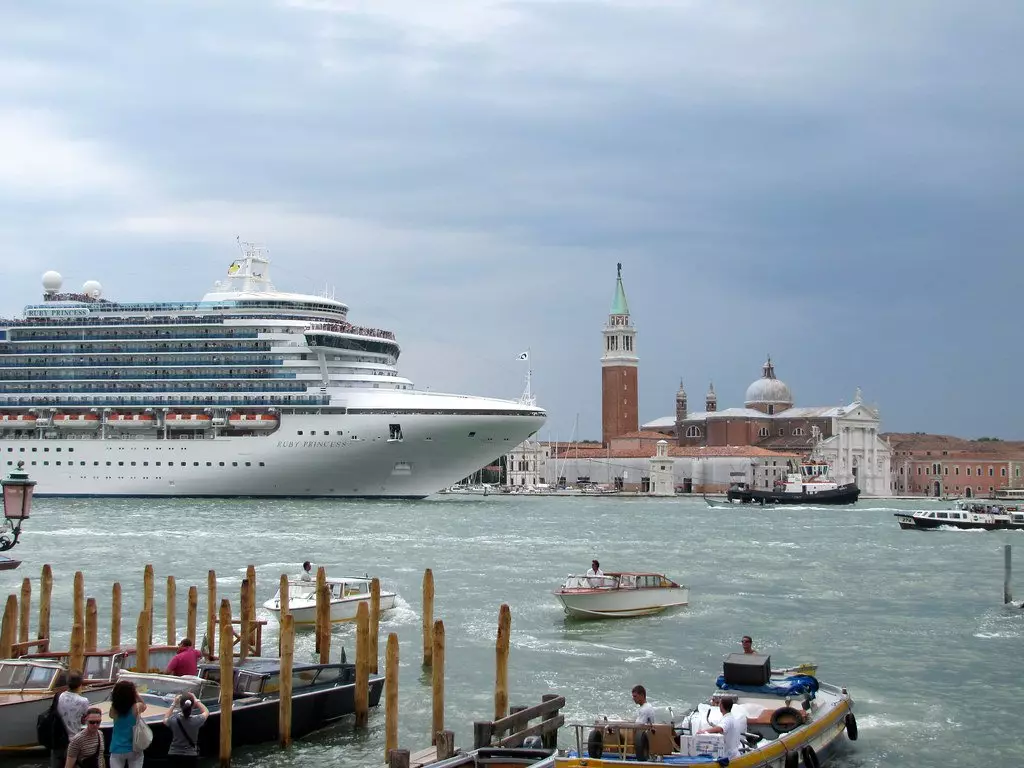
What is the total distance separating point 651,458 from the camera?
13262 centimetres

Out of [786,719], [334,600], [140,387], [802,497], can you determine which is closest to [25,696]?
[786,719]

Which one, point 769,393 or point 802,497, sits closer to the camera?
point 802,497

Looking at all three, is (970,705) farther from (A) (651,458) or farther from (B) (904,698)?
(A) (651,458)

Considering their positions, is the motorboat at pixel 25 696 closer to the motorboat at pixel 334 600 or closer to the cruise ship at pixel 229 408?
the motorboat at pixel 334 600

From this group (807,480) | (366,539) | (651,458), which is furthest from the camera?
(651,458)

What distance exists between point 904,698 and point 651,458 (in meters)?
112

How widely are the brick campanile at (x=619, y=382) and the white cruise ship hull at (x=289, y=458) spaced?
75.3m

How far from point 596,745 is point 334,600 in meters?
13.9

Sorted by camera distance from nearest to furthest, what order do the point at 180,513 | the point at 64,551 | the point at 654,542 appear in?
1. the point at 64,551
2. the point at 654,542
3. the point at 180,513

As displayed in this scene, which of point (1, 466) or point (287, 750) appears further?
point (1, 466)

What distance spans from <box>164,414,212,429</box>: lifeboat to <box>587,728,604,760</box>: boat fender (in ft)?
179

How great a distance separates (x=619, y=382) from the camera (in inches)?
5620

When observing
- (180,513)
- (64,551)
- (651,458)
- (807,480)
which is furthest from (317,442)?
(651,458)

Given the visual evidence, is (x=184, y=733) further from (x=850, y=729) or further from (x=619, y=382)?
(x=619, y=382)
